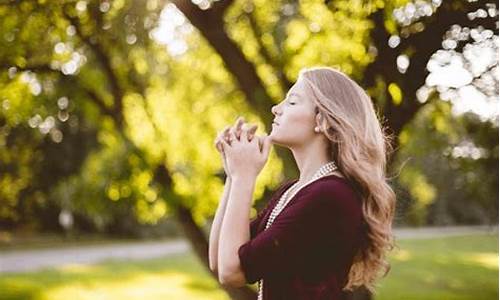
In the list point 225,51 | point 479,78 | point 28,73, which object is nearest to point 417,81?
point 479,78

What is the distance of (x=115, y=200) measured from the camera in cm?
510

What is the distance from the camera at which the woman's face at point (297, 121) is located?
58.2 inches

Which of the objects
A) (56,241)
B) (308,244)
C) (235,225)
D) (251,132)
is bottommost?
(56,241)

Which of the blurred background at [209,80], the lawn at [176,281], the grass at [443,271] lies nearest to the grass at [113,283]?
the lawn at [176,281]

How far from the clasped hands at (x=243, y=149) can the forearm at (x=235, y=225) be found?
22 mm

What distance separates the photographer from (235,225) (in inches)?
55.4

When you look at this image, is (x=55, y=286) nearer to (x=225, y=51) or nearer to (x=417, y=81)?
(x=225, y=51)

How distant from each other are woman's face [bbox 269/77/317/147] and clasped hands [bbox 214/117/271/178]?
1.3 inches

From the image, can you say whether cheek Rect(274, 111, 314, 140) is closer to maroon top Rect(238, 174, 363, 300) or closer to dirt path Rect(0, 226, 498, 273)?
maroon top Rect(238, 174, 363, 300)

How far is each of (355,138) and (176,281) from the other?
35.5ft

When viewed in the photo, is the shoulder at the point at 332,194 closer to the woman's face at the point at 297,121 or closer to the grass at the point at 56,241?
the woman's face at the point at 297,121

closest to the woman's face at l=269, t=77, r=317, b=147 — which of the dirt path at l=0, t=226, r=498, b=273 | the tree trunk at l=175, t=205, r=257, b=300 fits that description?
the tree trunk at l=175, t=205, r=257, b=300

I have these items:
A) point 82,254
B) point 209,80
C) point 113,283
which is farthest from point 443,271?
point 209,80

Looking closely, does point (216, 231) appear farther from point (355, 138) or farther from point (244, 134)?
point (355, 138)
